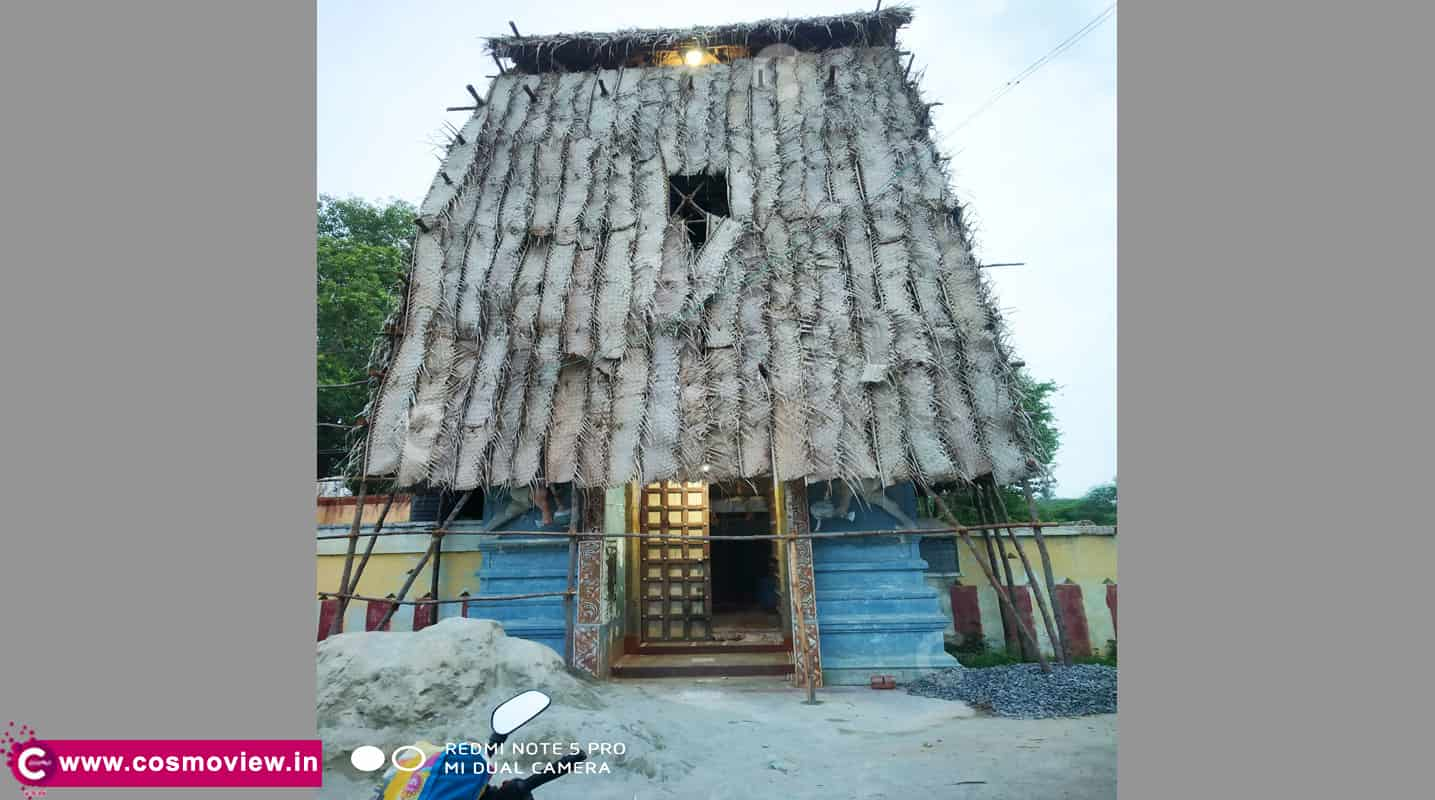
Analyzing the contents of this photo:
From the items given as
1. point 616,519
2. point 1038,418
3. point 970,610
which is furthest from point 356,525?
point 1038,418

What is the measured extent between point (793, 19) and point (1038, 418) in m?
9.42

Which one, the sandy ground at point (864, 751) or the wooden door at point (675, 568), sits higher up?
the wooden door at point (675, 568)

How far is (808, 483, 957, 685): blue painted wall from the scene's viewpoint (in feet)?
21.2

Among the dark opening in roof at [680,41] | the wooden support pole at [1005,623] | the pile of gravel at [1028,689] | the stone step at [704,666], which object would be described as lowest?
the stone step at [704,666]

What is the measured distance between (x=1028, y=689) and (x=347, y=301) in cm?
1171

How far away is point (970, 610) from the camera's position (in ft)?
24.0

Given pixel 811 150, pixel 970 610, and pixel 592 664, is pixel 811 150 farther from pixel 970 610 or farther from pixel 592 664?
pixel 592 664

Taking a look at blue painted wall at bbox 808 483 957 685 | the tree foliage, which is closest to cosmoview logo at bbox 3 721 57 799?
blue painted wall at bbox 808 483 957 685

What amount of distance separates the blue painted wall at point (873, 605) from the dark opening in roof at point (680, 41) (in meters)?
6.33

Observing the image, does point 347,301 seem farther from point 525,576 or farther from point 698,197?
point 525,576

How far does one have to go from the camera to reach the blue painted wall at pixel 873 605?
255 inches

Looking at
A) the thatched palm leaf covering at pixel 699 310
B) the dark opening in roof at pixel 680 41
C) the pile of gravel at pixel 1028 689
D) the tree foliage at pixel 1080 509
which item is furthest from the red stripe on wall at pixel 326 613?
the tree foliage at pixel 1080 509

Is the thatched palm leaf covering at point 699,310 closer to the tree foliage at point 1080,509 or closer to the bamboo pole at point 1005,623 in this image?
the bamboo pole at point 1005,623

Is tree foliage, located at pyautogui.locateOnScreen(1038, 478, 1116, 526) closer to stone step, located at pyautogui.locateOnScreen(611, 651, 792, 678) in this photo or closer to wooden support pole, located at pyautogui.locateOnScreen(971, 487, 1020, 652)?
wooden support pole, located at pyautogui.locateOnScreen(971, 487, 1020, 652)
